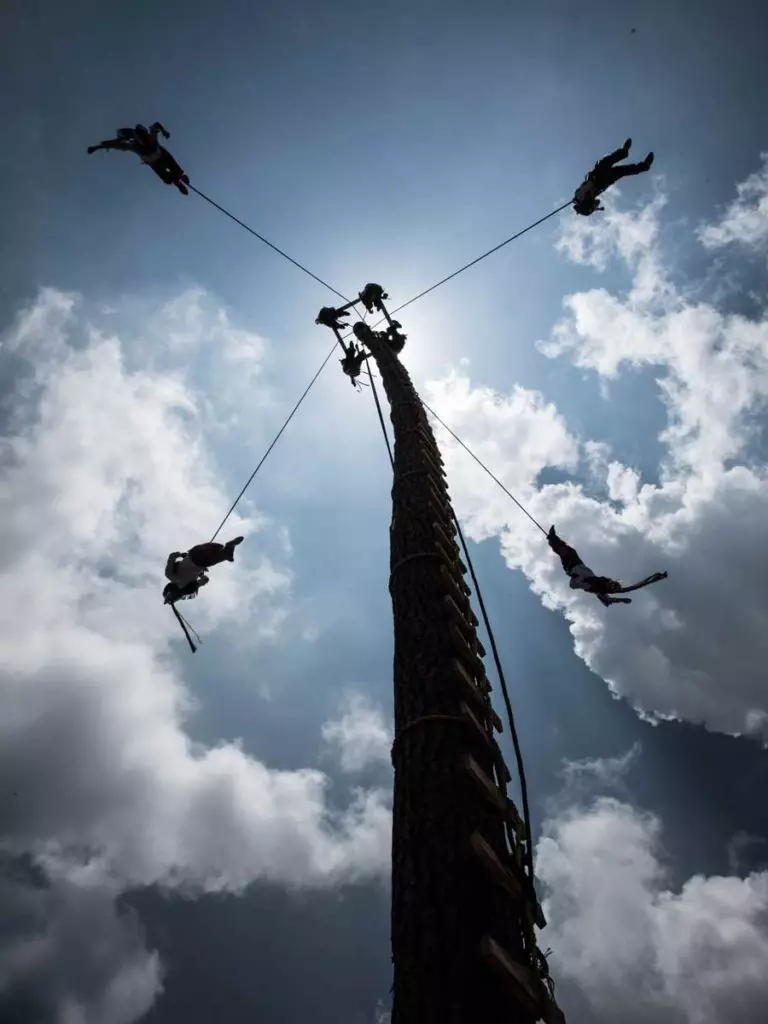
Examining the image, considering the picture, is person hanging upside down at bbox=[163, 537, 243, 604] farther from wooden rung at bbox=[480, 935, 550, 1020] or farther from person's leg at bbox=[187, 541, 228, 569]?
wooden rung at bbox=[480, 935, 550, 1020]

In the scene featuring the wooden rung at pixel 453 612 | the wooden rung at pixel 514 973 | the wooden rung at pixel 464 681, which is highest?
the wooden rung at pixel 453 612

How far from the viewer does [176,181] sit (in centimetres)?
866

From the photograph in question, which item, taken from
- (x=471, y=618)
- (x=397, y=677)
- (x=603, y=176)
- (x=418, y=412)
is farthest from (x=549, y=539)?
(x=603, y=176)

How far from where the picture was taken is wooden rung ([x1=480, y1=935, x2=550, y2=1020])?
2449mm

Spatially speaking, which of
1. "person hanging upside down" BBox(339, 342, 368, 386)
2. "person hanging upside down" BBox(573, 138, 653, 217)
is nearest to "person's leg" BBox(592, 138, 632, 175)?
Result: "person hanging upside down" BBox(573, 138, 653, 217)

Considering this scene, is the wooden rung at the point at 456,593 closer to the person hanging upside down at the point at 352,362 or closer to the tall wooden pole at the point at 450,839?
the tall wooden pole at the point at 450,839

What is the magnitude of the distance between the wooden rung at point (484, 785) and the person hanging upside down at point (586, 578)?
433 centimetres

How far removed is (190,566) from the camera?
246 inches

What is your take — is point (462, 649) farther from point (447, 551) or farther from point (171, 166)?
point (171, 166)

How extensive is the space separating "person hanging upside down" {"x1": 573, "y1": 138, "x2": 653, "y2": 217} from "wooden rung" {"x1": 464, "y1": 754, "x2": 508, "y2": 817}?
377 inches

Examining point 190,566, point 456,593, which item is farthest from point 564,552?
point 190,566

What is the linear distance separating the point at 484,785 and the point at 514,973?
3.01 feet

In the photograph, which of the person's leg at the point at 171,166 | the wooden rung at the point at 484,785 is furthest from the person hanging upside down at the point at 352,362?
the wooden rung at the point at 484,785

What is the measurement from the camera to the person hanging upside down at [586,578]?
6930mm
